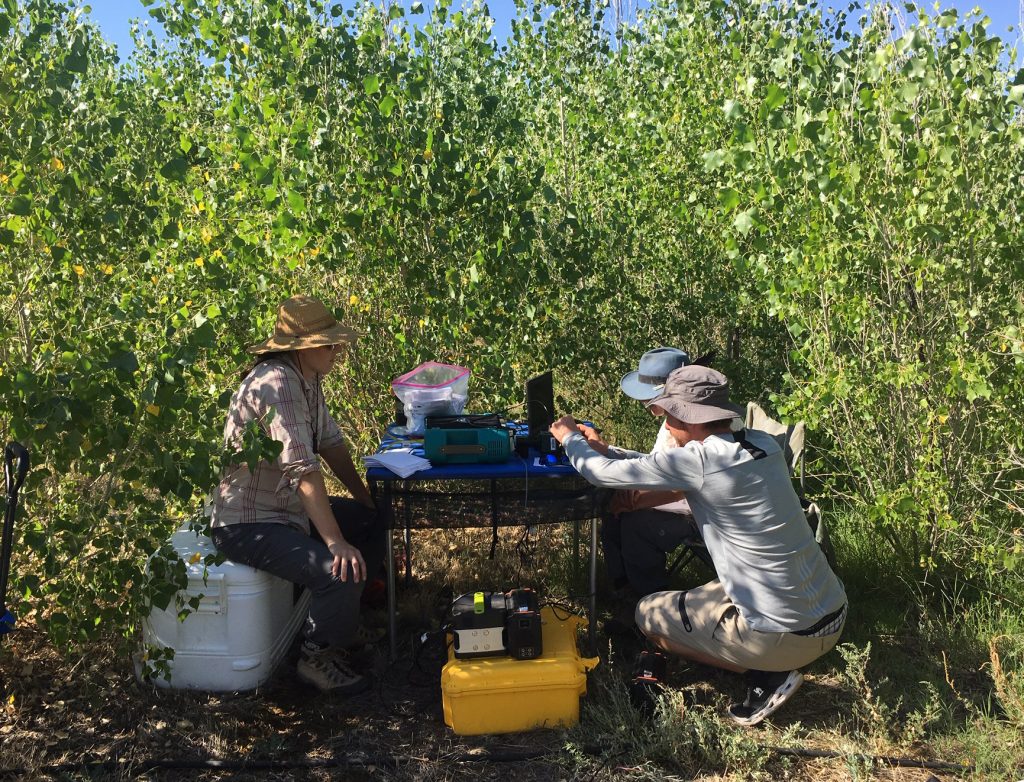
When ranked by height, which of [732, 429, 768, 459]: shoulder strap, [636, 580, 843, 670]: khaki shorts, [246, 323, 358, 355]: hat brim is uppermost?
[246, 323, 358, 355]: hat brim

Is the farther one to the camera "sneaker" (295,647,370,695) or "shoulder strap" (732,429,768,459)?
"sneaker" (295,647,370,695)

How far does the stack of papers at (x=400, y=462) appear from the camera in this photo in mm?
3449

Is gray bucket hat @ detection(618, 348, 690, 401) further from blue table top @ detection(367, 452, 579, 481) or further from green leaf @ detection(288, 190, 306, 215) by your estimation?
green leaf @ detection(288, 190, 306, 215)

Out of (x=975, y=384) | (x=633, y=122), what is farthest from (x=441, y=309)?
(x=975, y=384)

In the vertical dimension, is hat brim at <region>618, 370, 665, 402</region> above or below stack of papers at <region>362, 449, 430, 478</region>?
above

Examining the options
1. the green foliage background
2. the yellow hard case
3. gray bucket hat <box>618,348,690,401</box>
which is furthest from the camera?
gray bucket hat <box>618,348,690,401</box>

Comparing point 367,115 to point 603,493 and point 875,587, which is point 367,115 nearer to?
point 603,493

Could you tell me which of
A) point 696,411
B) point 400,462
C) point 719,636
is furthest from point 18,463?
point 719,636

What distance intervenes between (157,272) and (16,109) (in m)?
1.01

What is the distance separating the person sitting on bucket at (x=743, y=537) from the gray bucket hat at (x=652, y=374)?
58 centimetres

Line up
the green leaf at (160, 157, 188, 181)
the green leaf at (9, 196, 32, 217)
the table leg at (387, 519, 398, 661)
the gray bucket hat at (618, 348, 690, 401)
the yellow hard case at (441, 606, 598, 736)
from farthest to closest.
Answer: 1. the gray bucket hat at (618, 348, 690, 401)
2. the table leg at (387, 519, 398, 661)
3. the yellow hard case at (441, 606, 598, 736)
4. the green leaf at (160, 157, 188, 181)
5. the green leaf at (9, 196, 32, 217)

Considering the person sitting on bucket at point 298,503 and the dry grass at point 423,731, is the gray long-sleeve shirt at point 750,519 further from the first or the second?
the person sitting on bucket at point 298,503

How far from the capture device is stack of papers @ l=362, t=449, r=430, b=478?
3.45 m

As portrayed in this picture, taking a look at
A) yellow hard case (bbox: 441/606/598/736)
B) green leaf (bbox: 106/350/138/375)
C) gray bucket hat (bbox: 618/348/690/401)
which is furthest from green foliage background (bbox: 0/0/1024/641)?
yellow hard case (bbox: 441/606/598/736)
